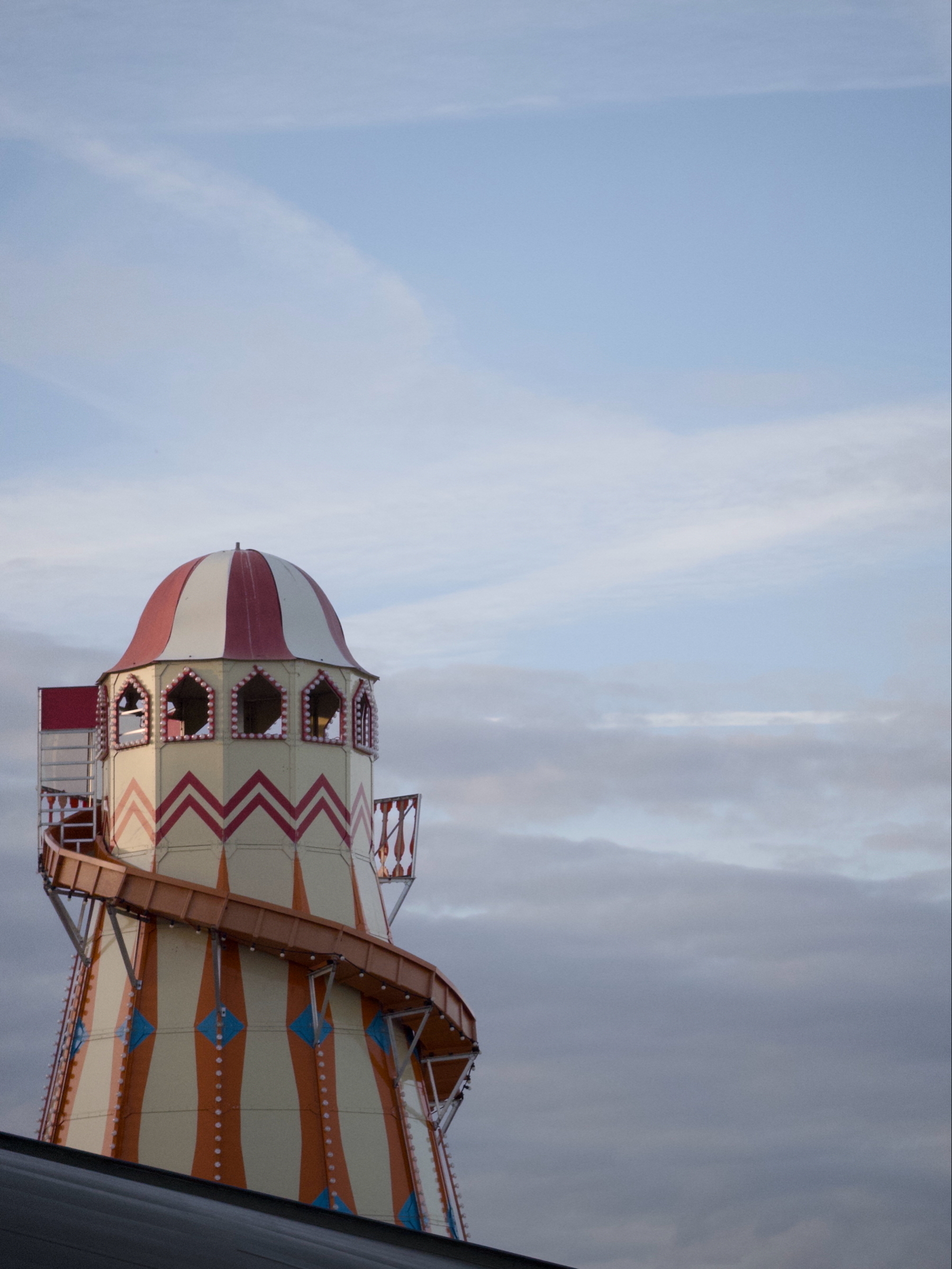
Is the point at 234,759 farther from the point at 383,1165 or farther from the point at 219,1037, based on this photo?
the point at 383,1165

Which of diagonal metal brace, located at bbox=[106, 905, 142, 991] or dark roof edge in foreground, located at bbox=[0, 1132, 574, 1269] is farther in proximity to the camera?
diagonal metal brace, located at bbox=[106, 905, 142, 991]

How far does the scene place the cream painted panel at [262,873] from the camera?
40219 millimetres

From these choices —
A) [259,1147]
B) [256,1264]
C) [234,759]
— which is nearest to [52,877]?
[234,759]

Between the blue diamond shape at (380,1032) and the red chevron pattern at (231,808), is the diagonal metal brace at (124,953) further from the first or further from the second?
the blue diamond shape at (380,1032)

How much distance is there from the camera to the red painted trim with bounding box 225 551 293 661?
4141cm

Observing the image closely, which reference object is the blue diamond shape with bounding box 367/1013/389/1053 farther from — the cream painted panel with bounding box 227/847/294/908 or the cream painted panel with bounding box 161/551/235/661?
the cream painted panel with bounding box 161/551/235/661

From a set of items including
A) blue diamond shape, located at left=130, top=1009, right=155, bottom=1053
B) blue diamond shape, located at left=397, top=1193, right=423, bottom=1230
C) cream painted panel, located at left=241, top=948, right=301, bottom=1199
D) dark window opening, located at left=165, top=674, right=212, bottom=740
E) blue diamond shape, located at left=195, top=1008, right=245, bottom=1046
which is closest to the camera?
cream painted panel, located at left=241, top=948, right=301, bottom=1199

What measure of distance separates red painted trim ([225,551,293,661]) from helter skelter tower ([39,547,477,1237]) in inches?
2.3

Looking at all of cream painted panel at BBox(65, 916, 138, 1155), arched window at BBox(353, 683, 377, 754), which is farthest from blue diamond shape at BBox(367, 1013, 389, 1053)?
arched window at BBox(353, 683, 377, 754)

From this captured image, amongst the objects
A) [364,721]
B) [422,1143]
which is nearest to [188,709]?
[364,721]

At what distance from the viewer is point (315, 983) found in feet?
130

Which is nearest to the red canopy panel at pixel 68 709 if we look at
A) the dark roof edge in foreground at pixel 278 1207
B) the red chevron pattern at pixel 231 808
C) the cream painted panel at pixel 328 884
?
the red chevron pattern at pixel 231 808

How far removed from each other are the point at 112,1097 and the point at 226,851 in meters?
6.34

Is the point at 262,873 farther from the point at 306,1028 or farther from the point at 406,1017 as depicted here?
the point at 406,1017
